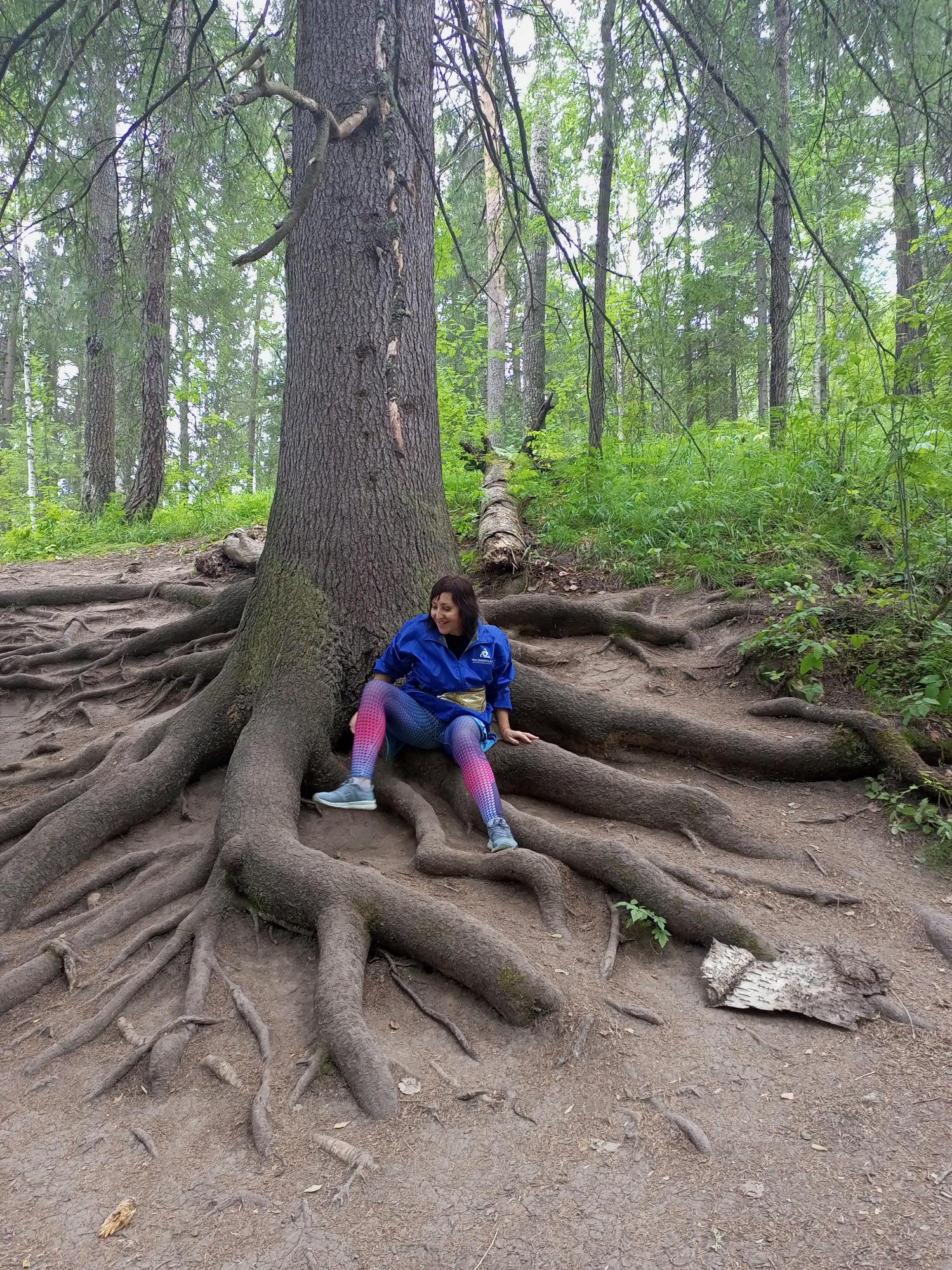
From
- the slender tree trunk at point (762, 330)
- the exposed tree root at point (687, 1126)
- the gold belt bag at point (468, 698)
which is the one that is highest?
the slender tree trunk at point (762, 330)

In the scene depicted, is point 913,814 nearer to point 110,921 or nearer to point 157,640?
point 110,921

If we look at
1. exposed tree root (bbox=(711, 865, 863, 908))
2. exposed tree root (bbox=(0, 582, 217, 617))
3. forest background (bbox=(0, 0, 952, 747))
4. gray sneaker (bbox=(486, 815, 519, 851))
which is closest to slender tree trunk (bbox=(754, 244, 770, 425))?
forest background (bbox=(0, 0, 952, 747))

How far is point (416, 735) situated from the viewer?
13.5 ft

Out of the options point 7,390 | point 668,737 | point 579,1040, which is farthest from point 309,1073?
point 7,390

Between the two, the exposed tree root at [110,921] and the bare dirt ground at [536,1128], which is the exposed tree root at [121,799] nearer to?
the bare dirt ground at [536,1128]

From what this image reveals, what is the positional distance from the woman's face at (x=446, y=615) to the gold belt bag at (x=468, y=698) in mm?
340

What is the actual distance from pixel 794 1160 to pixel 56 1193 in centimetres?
217

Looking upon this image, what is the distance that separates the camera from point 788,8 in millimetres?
5328

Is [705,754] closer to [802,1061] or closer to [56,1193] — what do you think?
[802,1061]

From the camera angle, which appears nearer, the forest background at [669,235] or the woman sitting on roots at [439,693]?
the woman sitting on roots at [439,693]

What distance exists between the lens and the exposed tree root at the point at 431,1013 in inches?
104

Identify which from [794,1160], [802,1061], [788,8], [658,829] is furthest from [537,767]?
[788,8]

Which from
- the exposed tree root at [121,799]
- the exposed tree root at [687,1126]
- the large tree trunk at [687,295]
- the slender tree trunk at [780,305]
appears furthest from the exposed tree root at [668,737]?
the slender tree trunk at [780,305]

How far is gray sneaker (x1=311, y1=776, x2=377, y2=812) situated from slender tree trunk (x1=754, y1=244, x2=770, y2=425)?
1354 cm
